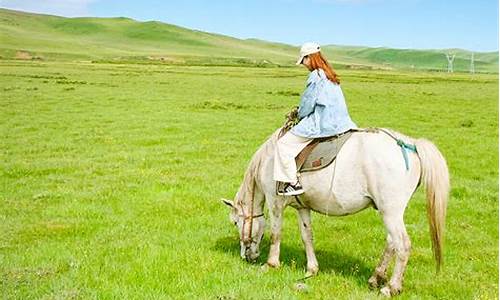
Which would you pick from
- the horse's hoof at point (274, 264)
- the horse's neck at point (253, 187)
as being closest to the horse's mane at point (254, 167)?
the horse's neck at point (253, 187)

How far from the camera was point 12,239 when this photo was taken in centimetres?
1184

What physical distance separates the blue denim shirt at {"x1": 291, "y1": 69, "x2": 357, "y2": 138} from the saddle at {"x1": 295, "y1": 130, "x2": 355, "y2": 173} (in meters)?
0.11

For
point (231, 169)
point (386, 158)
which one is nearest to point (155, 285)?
point (386, 158)

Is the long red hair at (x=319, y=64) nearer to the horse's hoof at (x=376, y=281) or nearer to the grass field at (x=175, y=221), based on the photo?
the horse's hoof at (x=376, y=281)

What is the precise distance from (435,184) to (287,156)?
7.79 ft

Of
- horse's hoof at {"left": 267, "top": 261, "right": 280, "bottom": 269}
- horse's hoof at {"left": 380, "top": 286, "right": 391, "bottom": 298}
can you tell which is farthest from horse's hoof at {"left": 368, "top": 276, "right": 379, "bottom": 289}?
horse's hoof at {"left": 267, "top": 261, "right": 280, "bottom": 269}

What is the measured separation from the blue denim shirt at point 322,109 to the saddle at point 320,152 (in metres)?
0.11

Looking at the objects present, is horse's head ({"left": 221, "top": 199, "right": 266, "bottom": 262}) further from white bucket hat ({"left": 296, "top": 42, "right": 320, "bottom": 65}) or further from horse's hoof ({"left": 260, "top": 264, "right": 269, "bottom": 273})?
white bucket hat ({"left": 296, "top": 42, "right": 320, "bottom": 65})

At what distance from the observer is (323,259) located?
1091cm

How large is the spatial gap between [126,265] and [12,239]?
3414 millimetres

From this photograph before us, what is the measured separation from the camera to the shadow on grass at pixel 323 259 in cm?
1000

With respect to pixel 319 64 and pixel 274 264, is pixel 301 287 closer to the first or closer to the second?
pixel 274 264

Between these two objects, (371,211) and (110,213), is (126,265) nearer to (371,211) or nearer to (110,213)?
(110,213)

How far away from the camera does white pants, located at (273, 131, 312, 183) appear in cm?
928
